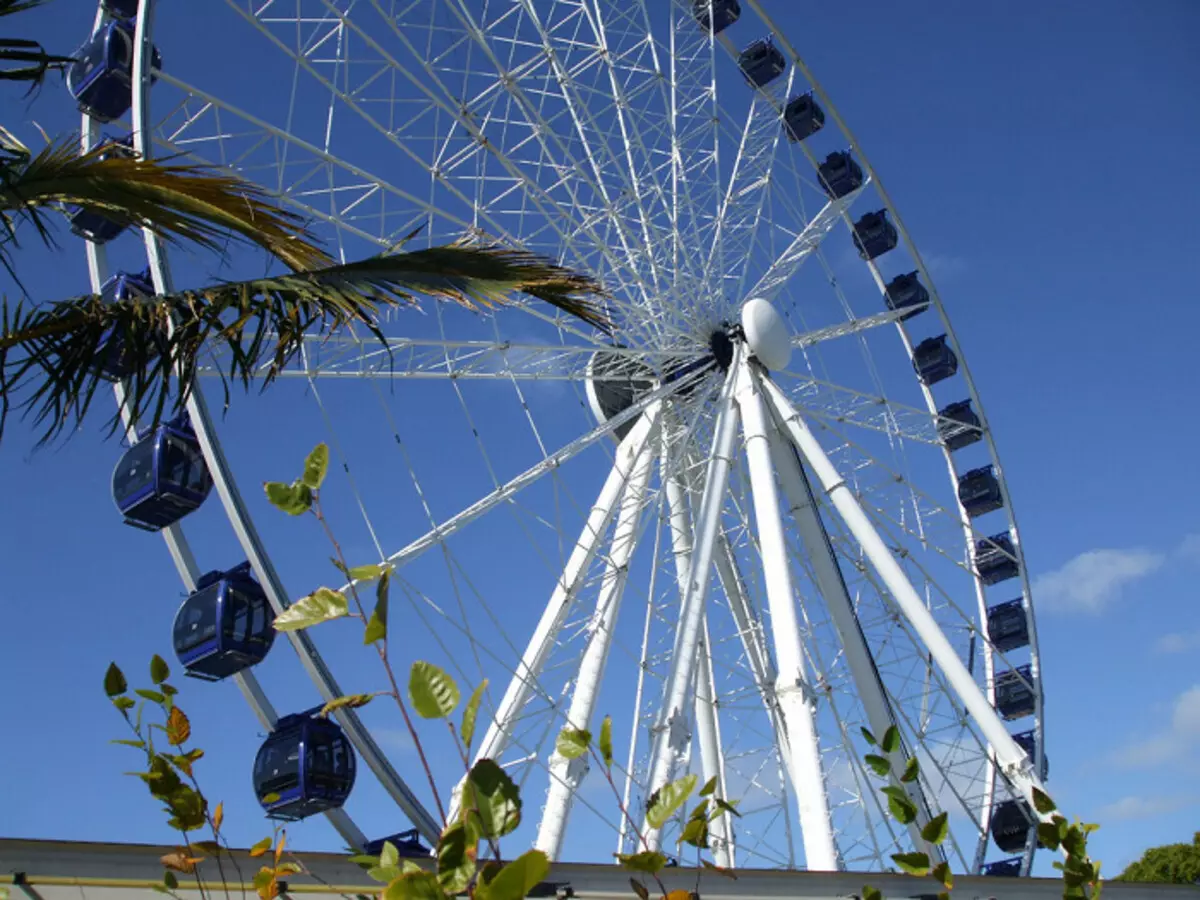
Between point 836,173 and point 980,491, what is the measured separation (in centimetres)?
779

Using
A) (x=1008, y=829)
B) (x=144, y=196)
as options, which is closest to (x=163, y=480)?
(x=144, y=196)

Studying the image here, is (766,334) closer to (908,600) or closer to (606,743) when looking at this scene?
(908,600)

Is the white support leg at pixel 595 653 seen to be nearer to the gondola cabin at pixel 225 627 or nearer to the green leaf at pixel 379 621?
the gondola cabin at pixel 225 627

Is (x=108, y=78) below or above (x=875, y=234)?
below

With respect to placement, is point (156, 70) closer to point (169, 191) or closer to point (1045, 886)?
point (169, 191)

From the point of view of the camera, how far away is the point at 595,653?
16.5 meters

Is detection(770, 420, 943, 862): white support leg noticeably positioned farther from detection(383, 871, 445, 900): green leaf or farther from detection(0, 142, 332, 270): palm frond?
detection(383, 871, 445, 900): green leaf

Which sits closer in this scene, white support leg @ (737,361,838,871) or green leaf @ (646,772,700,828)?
green leaf @ (646,772,700,828)

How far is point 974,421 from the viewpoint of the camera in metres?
28.0

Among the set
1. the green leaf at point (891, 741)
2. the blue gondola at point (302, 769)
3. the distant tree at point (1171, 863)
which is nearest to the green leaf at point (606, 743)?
the green leaf at point (891, 741)

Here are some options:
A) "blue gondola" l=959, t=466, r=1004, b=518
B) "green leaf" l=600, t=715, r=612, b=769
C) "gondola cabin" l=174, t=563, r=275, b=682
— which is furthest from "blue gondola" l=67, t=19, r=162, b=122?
"blue gondola" l=959, t=466, r=1004, b=518

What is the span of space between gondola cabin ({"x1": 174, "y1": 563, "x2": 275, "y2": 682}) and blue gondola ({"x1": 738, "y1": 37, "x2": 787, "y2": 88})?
1473 cm

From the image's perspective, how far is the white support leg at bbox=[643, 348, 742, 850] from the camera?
14.7 m

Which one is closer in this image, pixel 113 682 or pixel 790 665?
pixel 113 682
